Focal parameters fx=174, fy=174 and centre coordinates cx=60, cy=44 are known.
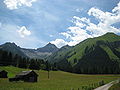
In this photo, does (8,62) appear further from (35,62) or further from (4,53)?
(35,62)

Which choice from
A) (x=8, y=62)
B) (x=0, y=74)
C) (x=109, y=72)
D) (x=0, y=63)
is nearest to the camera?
(x=0, y=74)

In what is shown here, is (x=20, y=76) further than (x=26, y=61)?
No

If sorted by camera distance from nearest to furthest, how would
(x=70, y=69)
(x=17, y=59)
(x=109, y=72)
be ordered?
1. (x=17, y=59)
2. (x=109, y=72)
3. (x=70, y=69)

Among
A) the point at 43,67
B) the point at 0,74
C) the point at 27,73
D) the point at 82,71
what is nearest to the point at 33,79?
the point at 27,73

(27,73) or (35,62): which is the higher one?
(35,62)

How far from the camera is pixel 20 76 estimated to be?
8644cm

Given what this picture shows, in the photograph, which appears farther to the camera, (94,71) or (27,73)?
(94,71)

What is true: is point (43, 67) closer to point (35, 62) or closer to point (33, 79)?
point (35, 62)

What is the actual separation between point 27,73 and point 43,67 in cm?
7763

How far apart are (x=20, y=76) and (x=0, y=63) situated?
63.3m

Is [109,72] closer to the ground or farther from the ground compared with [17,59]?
closer to the ground

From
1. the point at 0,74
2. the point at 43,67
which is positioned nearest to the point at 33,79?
the point at 0,74

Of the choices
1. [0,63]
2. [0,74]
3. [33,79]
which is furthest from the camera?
[0,63]

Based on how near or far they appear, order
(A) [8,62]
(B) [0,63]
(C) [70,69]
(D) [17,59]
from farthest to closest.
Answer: (C) [70,69] → (D) [17,59] → (A) [8,62] → (B) [0,63]
